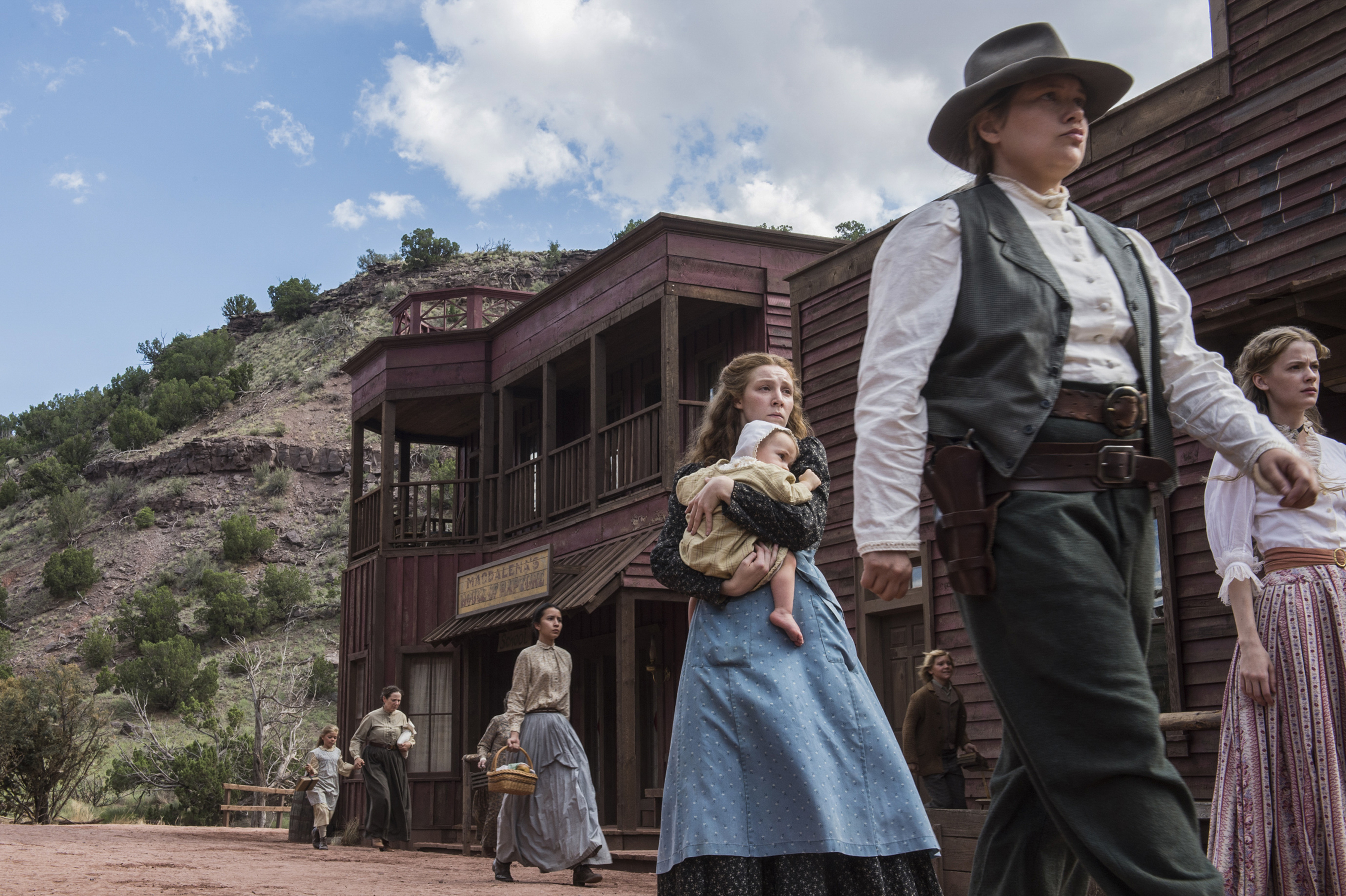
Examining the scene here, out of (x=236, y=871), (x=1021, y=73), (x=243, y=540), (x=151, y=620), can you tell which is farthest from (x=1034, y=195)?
(x=243, y=540)

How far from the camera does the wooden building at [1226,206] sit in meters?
7.87

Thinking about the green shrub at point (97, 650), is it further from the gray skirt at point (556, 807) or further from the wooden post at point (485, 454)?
the gray skirt at point (556, 807)

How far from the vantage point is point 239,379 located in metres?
71.1

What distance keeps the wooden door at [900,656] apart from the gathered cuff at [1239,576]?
744 cm

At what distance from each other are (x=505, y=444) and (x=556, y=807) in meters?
10.4

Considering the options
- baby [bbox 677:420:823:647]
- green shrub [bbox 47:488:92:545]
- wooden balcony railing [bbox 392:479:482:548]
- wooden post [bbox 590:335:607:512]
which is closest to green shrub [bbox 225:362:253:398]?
green shrub [bbox 47:488:92:545]

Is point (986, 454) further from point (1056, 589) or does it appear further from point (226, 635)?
point (226, 635)

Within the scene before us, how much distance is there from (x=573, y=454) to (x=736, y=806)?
46.1 ft

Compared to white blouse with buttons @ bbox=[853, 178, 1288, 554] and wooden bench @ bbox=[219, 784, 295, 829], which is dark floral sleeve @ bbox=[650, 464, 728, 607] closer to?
white blouse with buttons @ bbox=[853, 178, 1288, 554]

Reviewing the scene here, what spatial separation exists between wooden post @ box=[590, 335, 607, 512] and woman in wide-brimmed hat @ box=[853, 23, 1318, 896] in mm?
13269

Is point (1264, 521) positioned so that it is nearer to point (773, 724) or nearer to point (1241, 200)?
point (773, 724)

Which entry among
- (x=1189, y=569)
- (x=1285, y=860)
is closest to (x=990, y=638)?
(x=1285, y=860)

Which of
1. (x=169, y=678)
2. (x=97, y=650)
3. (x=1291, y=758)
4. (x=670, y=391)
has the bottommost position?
(x=1291, y=758)

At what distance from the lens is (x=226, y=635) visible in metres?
49.6
